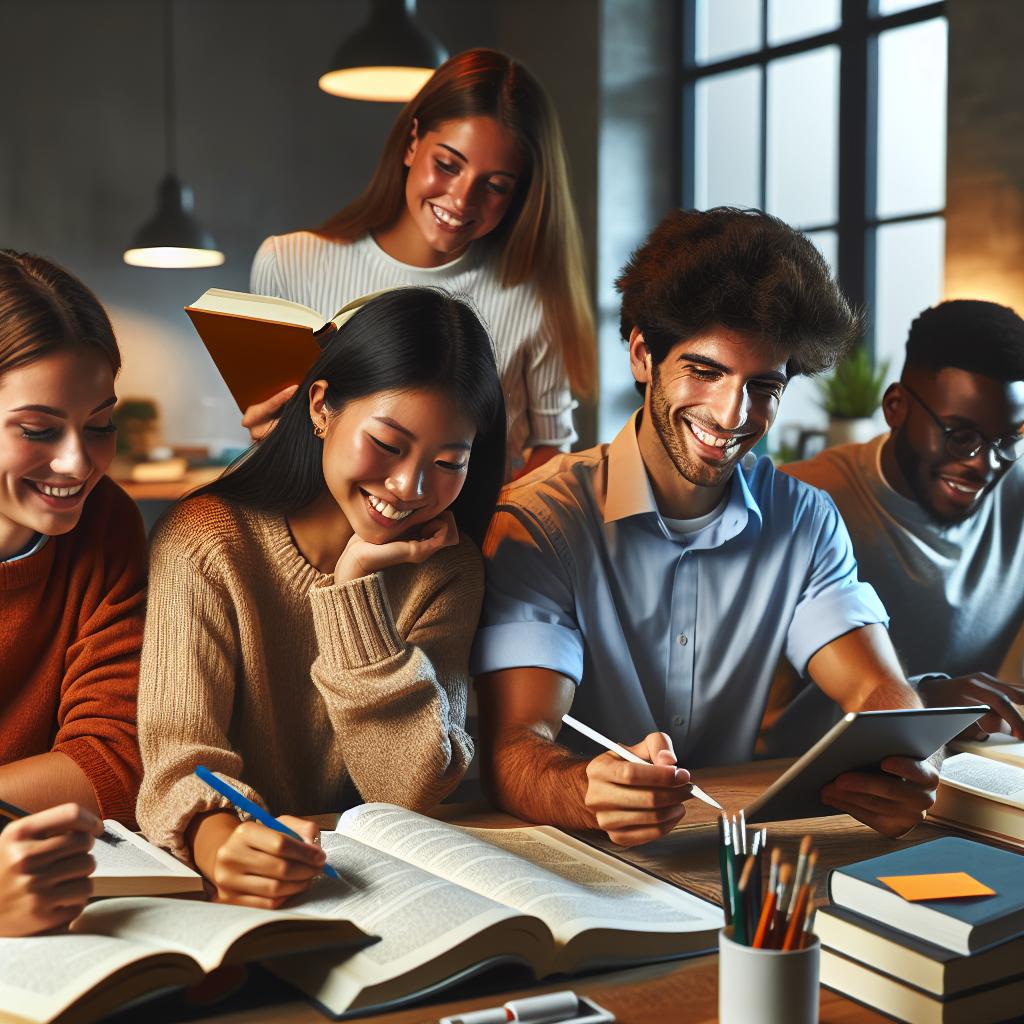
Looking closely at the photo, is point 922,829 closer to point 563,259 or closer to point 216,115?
point 563,259

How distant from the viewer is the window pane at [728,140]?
5395 mm

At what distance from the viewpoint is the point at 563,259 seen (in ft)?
7.03

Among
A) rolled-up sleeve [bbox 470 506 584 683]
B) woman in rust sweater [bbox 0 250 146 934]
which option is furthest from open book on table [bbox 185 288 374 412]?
rolled-up sleeve [bbox 470 506 584 683]

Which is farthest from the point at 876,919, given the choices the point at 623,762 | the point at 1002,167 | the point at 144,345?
the point at 144,345

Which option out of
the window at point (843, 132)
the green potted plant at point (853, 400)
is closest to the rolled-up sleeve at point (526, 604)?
the green potted plant at point (853, 400)

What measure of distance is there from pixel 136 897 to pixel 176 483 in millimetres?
4075

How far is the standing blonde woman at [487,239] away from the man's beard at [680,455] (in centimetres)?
57

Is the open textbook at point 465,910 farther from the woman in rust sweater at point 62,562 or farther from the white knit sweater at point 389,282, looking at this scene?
the white knit sweater at point 389,282

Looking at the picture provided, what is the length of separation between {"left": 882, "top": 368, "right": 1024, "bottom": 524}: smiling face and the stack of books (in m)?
1.10

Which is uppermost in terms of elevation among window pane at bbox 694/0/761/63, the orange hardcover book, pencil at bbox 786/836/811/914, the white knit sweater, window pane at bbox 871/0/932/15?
window pane at bbox 694/0/761/63


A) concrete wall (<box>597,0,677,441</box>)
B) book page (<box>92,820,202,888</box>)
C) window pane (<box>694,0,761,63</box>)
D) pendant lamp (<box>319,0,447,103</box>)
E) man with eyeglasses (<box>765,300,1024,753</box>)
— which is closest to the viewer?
book page (<box>92,820,202,888</box>)

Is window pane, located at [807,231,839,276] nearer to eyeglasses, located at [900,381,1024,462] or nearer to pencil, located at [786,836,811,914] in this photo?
eyeglasses, located at [900,381,1024,462]

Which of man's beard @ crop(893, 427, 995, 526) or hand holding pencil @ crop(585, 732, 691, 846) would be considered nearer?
hand holding pencil @ crop(585, 732, 691, 846)

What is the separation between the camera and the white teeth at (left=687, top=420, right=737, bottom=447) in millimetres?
1554
